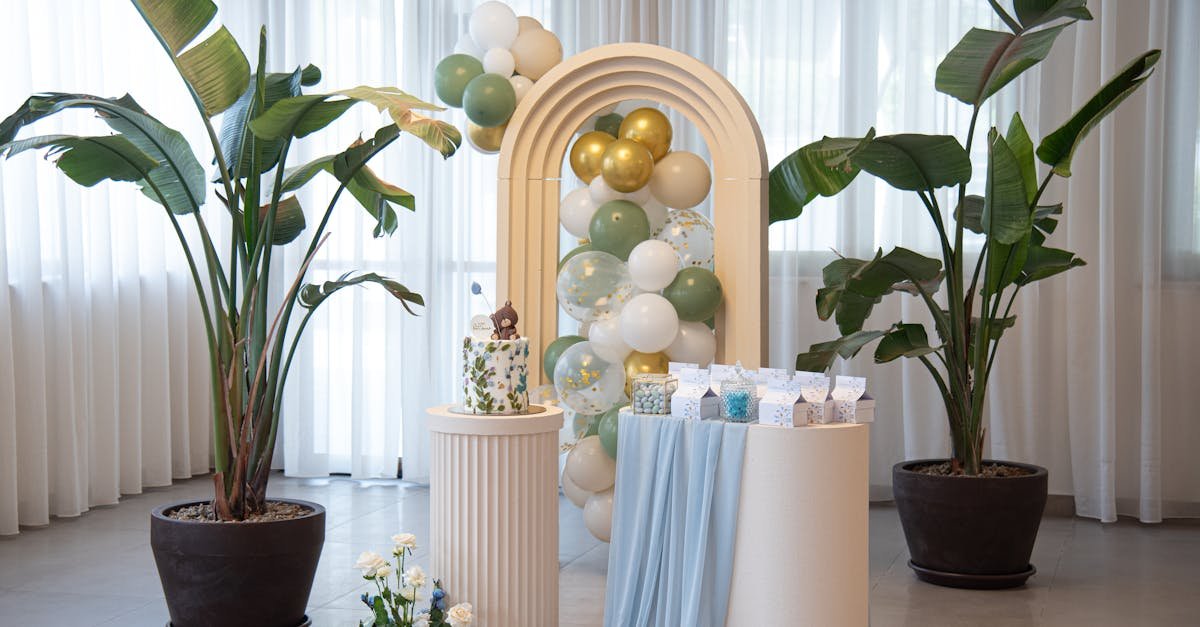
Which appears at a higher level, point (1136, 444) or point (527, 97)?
point (527, 97)

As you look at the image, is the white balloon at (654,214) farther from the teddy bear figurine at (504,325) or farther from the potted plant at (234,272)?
the teddy bear figurine at (504,325)

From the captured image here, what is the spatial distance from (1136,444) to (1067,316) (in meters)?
0.66

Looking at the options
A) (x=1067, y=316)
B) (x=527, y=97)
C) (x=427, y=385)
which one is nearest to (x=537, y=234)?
(x=527, y=97)

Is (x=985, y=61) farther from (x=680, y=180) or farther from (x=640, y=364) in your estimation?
(x=640, y=364)

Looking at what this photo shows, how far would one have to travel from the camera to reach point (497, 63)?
4.39 m

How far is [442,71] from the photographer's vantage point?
445 cm

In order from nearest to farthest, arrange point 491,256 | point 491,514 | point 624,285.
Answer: point 491,514 → point 624,285 → point 491,256

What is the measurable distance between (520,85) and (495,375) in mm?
1604

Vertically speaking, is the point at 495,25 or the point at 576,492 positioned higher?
the point at 495,25

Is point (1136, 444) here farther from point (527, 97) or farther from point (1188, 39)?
point (527, 97)

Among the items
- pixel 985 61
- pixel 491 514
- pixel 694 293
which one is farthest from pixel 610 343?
pixel 985 61

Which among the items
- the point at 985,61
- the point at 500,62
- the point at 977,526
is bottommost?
the point at 977,526

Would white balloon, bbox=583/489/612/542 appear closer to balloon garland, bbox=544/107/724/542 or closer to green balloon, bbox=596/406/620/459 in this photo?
balloon garland, bbox=544/107/724/542

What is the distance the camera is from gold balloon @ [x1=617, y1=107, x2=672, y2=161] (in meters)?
4.22
